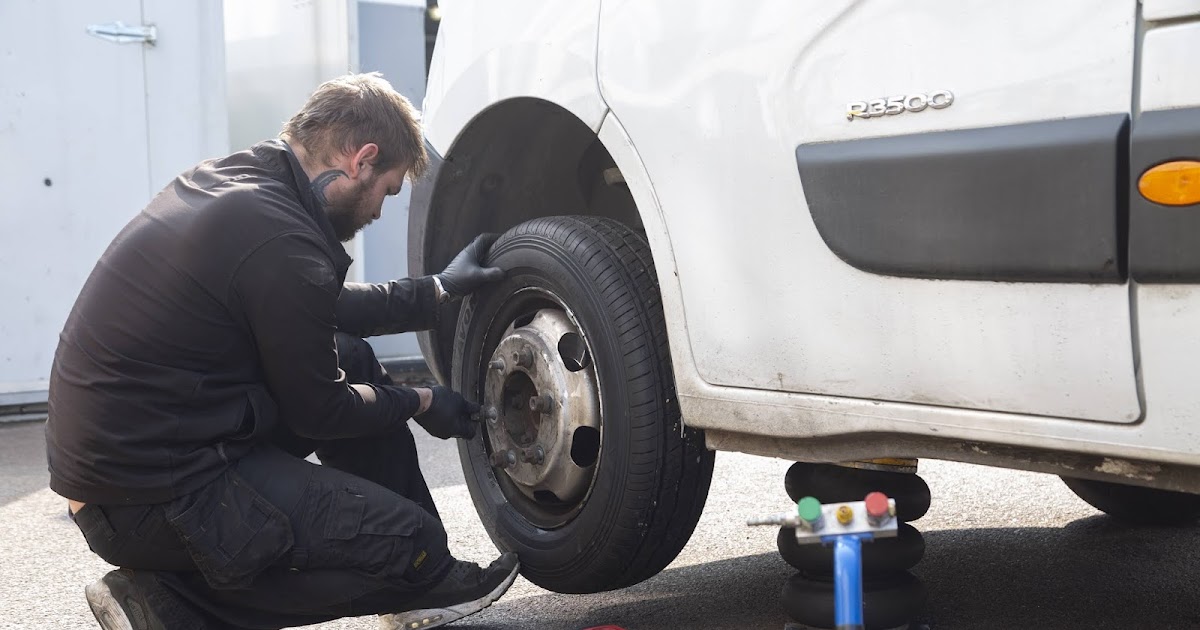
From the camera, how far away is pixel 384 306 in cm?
257

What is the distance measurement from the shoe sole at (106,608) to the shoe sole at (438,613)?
1.75 feet

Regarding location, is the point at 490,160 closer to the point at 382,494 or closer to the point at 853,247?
the point at 382,494

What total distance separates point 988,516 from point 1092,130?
198 cm

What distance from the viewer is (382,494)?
2256 mm

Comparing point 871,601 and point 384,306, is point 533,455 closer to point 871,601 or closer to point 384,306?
point 384,306

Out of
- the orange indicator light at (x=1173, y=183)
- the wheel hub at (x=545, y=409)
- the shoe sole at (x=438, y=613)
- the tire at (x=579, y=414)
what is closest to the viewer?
the orange indicator light at (x=1173, y=183)

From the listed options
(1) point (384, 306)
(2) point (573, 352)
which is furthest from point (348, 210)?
(2) point (573, 352)

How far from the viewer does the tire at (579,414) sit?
7.09ft

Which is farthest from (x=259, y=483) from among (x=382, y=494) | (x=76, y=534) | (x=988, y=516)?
(x=988, y=516)

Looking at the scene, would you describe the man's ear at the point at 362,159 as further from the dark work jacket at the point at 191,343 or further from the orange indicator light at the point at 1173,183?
the orange indicator light at the point at 1173,183

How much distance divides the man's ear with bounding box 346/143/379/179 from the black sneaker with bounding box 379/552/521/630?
0.80 meters

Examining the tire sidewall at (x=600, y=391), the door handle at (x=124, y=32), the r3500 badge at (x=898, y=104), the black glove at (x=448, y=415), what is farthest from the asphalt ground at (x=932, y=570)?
the door handle at (x=124, y=32)

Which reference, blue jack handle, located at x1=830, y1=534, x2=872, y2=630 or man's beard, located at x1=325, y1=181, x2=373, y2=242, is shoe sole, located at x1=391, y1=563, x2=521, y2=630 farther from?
blue jack handle, located at x1=830, y1=534, x2=872, y2=630

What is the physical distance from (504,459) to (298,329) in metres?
0.57
